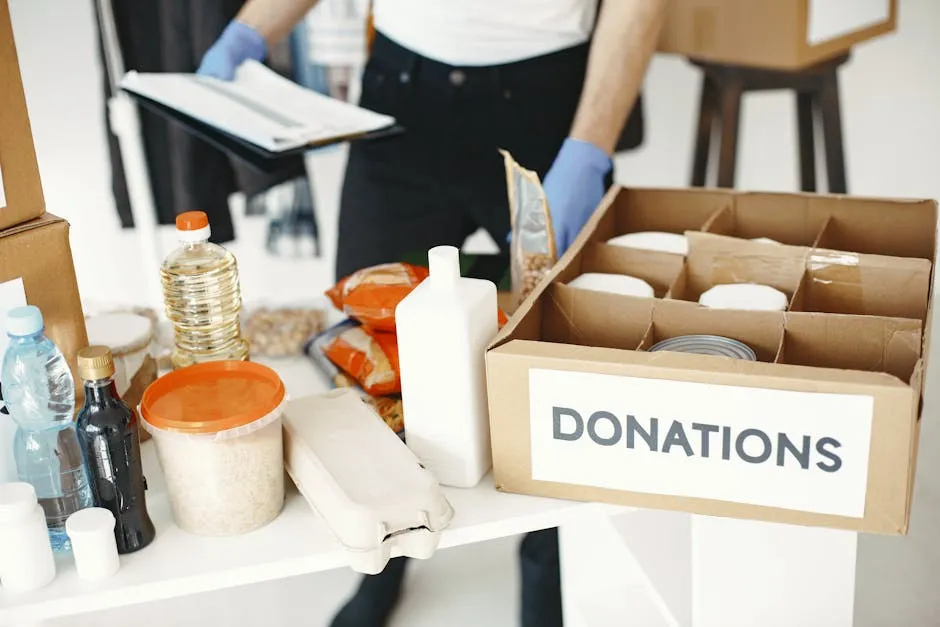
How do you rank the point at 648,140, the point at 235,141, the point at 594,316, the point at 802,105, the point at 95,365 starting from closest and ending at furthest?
1. the point at 95,365
2. the point at 594,316
3. the point at 235,141
4. the point at 802,105
5. the point at 648,140

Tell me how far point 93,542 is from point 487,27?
129cm

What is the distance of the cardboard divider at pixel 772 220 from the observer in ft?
4.54

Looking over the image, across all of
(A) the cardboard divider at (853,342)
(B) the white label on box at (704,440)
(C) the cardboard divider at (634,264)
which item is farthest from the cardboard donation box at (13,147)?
(A) the cardboard divider at (853,342)

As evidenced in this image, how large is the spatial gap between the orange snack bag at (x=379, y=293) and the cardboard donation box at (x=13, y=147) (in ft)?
1.28

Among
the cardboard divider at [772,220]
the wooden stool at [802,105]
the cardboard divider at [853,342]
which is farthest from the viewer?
the wooden stool at [802,105]

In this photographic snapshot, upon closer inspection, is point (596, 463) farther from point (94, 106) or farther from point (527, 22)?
point (94, 106)

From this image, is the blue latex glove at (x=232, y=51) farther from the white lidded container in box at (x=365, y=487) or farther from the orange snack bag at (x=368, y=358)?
the white lidded container in box at (x=365, y=487)

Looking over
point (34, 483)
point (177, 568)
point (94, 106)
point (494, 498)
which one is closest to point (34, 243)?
point (34, 483)

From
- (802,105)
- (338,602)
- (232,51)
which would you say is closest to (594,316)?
(338,602)

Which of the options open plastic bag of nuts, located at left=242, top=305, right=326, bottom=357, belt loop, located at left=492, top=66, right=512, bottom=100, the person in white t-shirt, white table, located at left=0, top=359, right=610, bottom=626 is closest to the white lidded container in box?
white table, located at left=0, top=359, right=610, bottom=626

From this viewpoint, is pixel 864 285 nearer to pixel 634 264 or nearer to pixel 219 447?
pixel 634 264

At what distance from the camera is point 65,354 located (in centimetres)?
104

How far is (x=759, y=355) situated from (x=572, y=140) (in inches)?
28.9

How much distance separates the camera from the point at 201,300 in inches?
44.9
